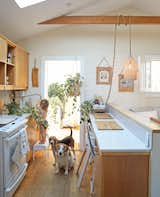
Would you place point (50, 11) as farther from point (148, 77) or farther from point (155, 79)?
point (155, 79)

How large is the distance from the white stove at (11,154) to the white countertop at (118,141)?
1.08 meters

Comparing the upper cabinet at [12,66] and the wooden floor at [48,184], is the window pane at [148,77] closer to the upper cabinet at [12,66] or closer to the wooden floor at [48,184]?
the wooden floor at [48,184]

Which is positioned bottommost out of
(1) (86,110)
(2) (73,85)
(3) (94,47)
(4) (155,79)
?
(1) (86,110)

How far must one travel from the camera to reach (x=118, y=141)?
2207 mm

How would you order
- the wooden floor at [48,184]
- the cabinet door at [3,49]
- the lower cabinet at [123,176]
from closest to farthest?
1. the lower cabinet at [123,176]
2. the wooden floor at [48,184]
3. the cabinet door at [3,49]

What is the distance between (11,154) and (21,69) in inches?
80.0

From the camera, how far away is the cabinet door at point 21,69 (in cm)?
409

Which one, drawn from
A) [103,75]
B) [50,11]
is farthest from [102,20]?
[103,75]

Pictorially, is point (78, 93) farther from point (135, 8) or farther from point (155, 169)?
point (155, 169)

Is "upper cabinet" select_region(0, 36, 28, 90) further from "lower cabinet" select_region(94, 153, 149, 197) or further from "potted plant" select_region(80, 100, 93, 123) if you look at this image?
"lower cabinet" select_region(94, 153, 149, 197)

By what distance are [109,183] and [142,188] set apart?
292mm

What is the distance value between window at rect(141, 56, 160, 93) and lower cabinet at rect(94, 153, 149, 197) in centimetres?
302

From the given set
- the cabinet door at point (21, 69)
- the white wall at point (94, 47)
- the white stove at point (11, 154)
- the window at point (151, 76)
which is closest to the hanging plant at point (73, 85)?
the white wall at point (94, 47)

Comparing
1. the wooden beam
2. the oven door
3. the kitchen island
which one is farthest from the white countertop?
the wooden beam
